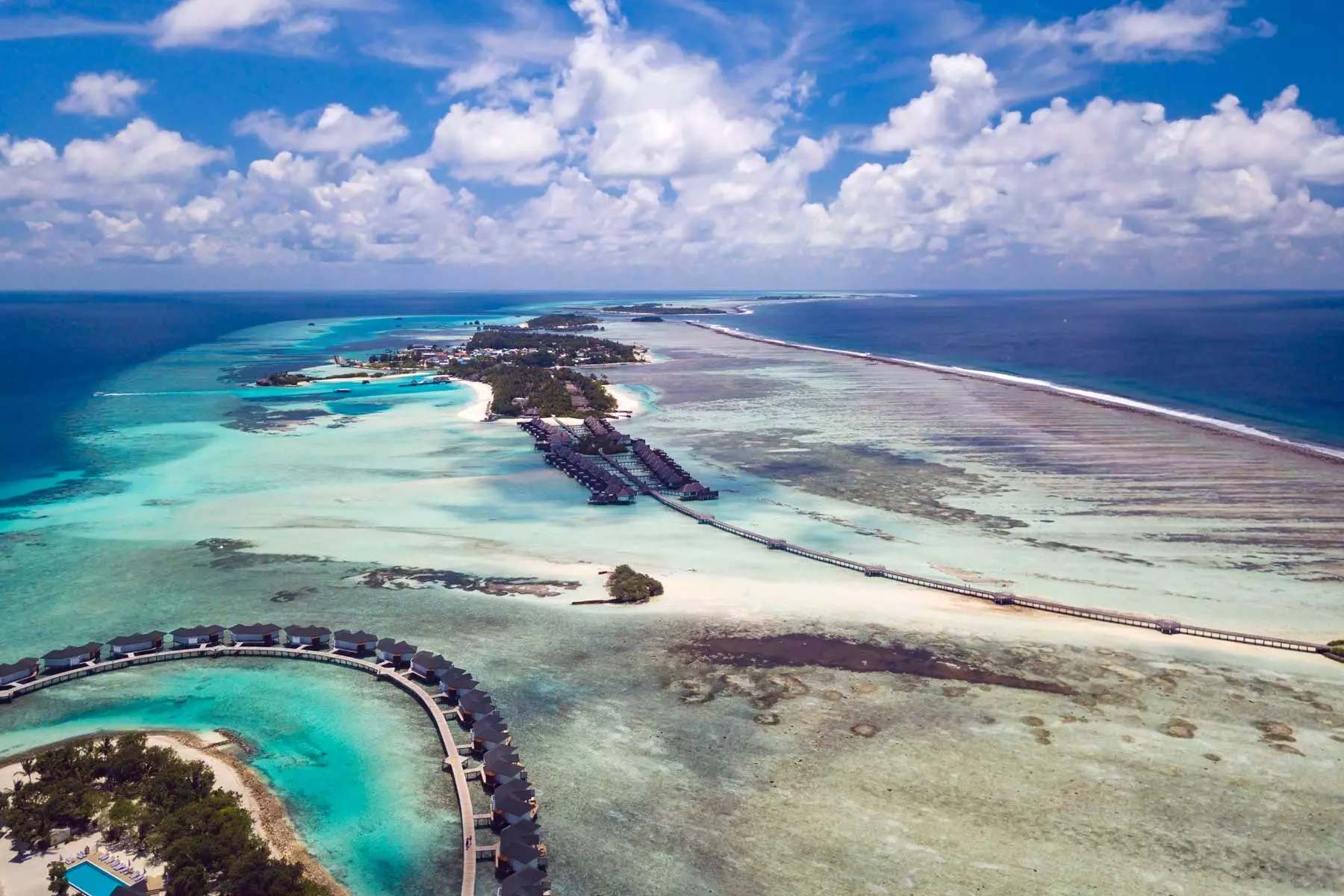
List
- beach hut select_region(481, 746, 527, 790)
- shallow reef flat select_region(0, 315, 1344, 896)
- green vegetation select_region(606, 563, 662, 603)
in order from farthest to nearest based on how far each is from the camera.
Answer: green vegetation select_region(606, 563, 662, 603)
beach hut select_region(481, 746, 527, 790)
shallow reef flat select_region(0, 315, 1344, 896)

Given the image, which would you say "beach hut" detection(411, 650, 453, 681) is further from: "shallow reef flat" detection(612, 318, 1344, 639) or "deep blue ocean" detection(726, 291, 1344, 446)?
"deep blue ocean" detection(726, 291, 1344, 446)

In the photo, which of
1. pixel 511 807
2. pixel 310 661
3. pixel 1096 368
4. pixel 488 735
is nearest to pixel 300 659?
pixel 310 661

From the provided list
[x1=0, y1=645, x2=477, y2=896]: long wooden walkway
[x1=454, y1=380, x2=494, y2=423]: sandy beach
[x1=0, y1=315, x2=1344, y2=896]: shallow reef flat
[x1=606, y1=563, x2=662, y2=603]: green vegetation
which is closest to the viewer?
[x1=0, y1=315, x2=1344, y2=896]: shallow reef flat

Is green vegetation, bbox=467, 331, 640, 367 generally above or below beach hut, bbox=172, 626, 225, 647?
above

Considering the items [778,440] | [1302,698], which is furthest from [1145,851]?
[778,440]

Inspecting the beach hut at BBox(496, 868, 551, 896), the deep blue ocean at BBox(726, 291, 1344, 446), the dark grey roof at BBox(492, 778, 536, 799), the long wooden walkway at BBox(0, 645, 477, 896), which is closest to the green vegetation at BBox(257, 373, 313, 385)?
the long wooden walkway at BBox(0, 645, 477, 896)

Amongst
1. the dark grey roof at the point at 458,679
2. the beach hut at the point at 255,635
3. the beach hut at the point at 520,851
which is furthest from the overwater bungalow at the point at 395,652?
the beach hut at the point at 520,851

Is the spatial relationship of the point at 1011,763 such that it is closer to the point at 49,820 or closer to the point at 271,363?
the point at 49,820
